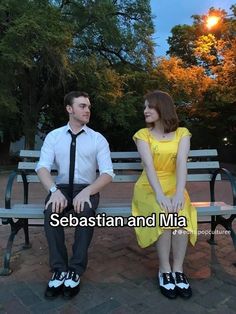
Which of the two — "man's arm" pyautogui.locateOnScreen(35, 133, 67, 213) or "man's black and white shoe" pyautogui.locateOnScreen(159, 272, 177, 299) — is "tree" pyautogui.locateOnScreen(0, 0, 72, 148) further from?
"man's black and white shoe" pyautogui.locateOnScreen(159, 272, 177, 299)

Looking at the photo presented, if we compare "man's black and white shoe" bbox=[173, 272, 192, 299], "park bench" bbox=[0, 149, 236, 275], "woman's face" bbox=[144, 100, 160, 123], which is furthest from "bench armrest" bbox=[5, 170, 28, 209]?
"man's black and white shoe" bbox=[173, 272, 192, 299]

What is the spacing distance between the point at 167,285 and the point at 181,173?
2.95ft

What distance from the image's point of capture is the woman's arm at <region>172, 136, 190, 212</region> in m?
2.91

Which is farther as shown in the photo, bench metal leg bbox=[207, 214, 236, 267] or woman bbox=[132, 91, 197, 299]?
bench metal leg bbox=[207, 214, 236, 267]

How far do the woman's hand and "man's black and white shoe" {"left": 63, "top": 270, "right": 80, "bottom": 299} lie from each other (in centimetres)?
84

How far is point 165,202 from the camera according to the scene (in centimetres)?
290

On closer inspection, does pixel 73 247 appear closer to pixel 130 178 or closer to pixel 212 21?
pixel 130 178

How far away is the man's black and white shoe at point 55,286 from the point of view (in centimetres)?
279

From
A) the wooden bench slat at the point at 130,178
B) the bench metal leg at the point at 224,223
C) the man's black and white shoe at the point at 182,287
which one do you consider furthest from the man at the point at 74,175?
the bench metal leg at the point at 224,223

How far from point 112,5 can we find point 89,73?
4.14 metres

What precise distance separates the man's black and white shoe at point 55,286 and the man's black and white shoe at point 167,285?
0.75 m

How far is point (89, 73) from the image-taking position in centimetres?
1497

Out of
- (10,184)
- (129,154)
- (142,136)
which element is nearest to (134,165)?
(129,154)

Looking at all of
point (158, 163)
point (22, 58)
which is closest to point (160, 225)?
point (158, 163)
